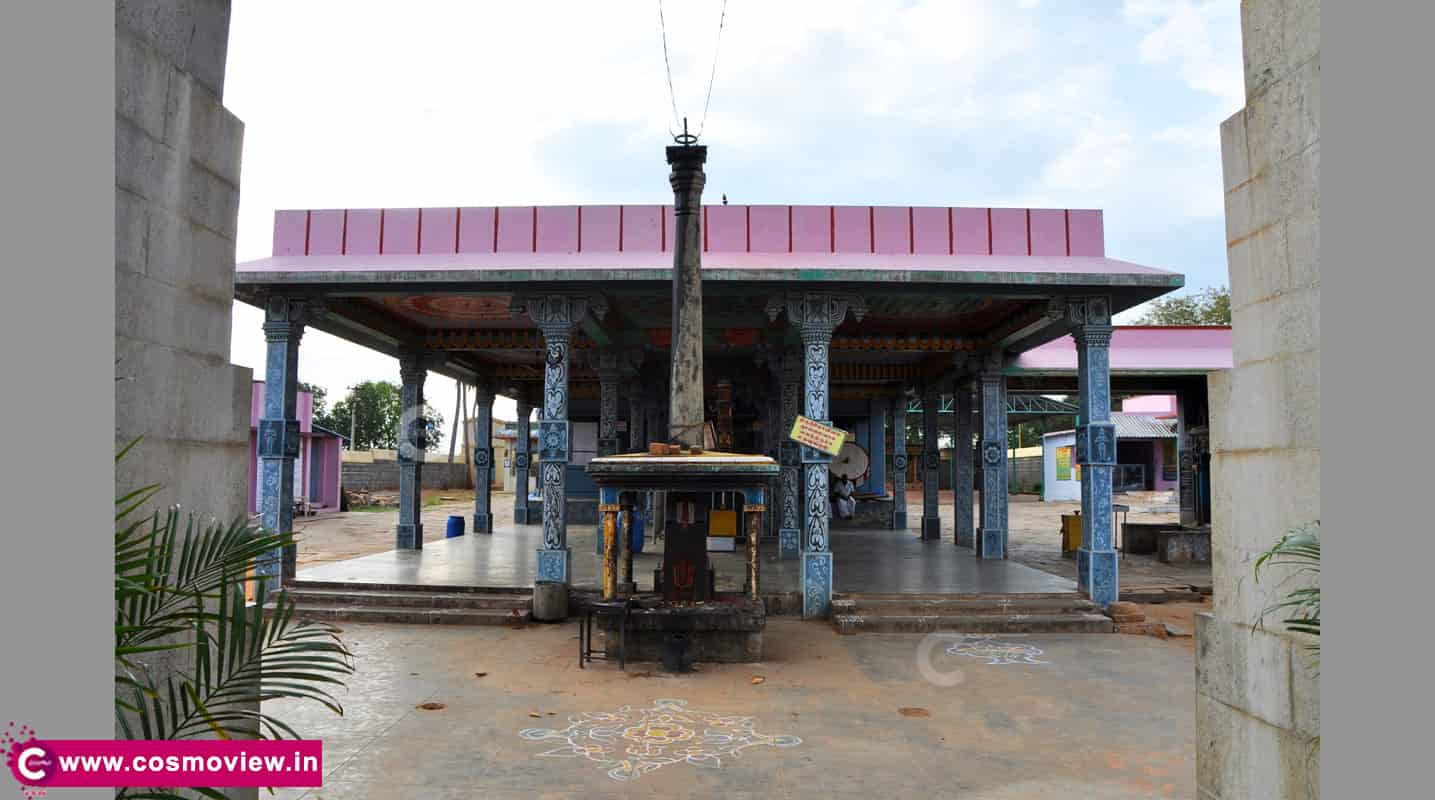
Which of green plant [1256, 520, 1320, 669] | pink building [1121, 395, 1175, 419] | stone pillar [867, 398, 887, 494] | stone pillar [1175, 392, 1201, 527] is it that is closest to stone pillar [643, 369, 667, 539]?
stone pillar [867, 398, 887, 494]

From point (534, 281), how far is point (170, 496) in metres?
8.24

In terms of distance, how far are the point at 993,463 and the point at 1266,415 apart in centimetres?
1312

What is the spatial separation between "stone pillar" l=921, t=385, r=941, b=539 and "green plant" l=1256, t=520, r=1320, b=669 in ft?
51.0

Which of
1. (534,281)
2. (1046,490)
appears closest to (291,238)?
(534,281)

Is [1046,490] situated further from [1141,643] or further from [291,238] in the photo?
[291,238]

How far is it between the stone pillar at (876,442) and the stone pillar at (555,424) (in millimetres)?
15530

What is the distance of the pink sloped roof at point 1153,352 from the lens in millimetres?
17047

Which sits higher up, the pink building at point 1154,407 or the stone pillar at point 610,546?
the pink building at point 1154,407

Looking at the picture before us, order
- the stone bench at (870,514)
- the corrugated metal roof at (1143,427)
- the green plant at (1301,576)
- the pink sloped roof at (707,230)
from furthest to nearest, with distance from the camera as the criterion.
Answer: the corrugated metal roof at (1143,427)
the stone bench at (870,514)
the pink sloped roof at (707,230)
the green plant at (1301,576)

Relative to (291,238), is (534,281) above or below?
below

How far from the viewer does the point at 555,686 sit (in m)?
7.93

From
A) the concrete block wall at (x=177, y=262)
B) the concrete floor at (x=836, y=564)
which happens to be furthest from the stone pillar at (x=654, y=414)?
the concrete block wall at (x=177, y=262)

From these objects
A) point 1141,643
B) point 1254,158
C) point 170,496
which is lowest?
point 1141,643

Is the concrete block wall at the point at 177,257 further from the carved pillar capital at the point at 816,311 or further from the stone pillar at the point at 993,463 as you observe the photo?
the stone pillar at the point at 993,463
